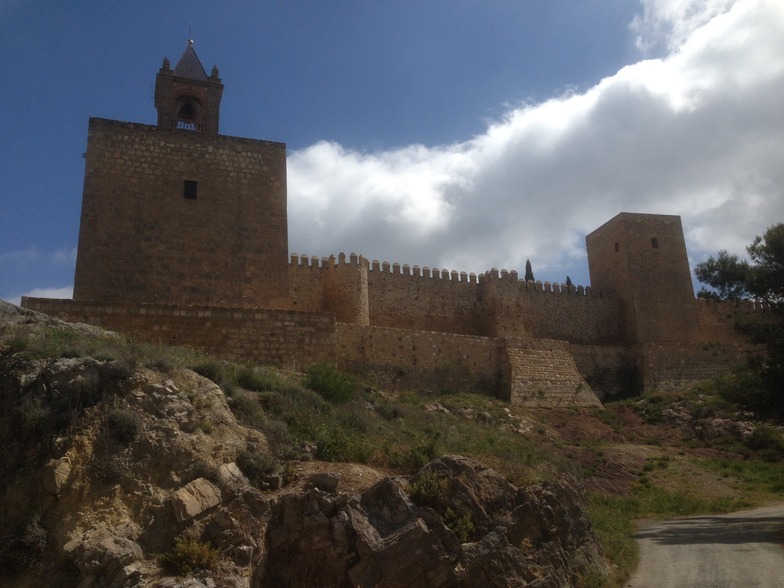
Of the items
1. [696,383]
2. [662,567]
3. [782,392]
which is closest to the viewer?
[662,567]

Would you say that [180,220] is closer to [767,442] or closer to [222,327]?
[222,327]

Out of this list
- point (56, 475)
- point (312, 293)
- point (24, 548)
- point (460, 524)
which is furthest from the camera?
point (312, 293)

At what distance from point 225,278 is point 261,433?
7.82 meters

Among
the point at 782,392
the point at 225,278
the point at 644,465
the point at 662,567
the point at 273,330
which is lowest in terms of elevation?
the point at 662,567

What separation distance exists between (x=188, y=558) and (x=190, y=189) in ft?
38.3

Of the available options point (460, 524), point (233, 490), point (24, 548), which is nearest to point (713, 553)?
point (460, 524)

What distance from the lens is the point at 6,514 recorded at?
766cm

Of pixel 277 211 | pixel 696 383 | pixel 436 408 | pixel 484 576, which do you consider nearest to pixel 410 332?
pixel 436 408

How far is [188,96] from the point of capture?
2123 centimetres

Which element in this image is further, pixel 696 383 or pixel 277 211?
pixel 696 383

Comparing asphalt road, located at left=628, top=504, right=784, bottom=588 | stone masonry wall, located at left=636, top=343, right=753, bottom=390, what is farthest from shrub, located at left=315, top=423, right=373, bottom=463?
stone masonry wall, located at left=636, top=343, right=753, bottom=390

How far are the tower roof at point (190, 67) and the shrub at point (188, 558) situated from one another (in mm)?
16896

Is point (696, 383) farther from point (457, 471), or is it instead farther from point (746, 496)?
point (457, 471)

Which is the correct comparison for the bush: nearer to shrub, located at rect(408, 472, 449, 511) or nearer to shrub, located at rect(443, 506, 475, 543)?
shrub, located at rect(408, 472, 449, 511)
